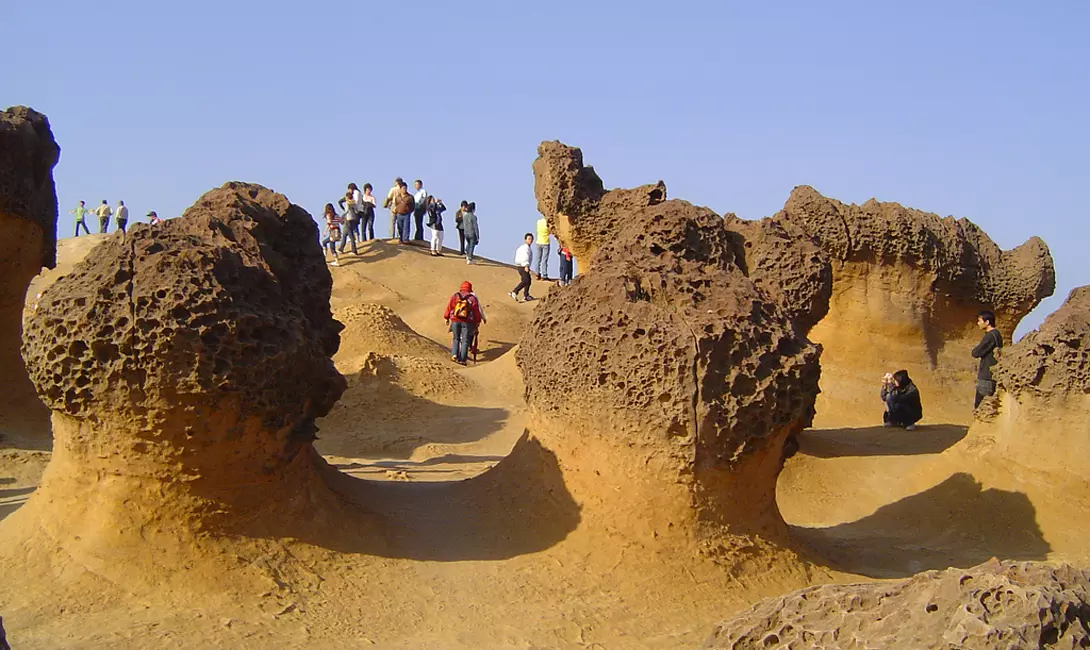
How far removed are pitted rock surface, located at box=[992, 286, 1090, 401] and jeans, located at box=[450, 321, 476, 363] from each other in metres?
7.46

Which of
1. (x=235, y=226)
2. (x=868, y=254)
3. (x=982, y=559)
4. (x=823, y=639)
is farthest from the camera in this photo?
(x=868, y=254)

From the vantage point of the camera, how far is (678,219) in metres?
7.26

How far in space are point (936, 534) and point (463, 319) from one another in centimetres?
755

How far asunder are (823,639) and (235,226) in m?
4.01

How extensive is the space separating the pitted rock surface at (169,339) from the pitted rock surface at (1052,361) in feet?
17.0

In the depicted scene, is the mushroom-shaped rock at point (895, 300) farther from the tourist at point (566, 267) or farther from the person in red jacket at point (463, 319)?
the tourist at point (566, 267)

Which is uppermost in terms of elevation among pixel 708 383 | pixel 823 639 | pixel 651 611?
pixel 708 383

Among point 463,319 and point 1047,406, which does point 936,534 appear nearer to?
point 1047,406

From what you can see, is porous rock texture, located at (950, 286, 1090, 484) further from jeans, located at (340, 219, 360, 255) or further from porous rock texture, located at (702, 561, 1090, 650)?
jeans, located at (340, 219, 360, 255)

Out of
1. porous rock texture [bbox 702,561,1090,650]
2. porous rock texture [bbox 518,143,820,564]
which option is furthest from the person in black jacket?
porous rock texture [bbox 702,561,1090,650]

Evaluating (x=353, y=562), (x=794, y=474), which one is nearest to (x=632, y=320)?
(x=353, y=562)

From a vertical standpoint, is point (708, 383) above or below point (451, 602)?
above

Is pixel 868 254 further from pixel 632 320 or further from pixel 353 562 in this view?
pixel 353 562

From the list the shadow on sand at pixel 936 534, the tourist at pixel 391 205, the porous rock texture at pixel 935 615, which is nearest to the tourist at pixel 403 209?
the tourist at pixel 391 205
